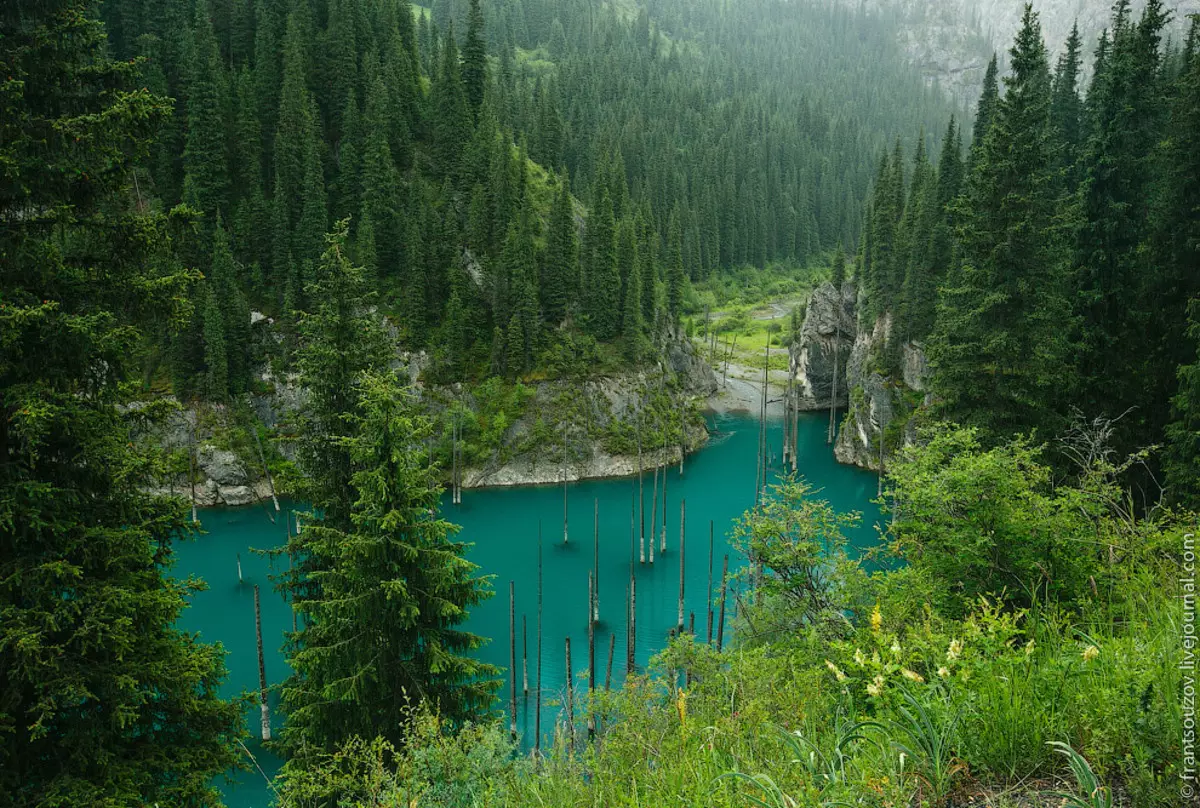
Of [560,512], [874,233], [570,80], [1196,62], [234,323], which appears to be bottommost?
[560,512]

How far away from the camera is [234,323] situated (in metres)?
73.9

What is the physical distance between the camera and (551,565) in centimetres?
5800

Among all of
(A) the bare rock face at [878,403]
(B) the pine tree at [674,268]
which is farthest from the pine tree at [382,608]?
(B) the pine tree at [674,268]

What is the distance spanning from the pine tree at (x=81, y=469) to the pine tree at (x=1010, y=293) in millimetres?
25765

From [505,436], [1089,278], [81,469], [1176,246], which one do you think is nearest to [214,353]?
[505,436]

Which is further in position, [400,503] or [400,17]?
[400,17]

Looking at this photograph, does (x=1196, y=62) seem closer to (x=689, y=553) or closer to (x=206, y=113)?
(x=689, y=553)

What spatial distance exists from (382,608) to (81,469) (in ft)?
27.7

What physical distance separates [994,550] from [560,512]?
194 ft

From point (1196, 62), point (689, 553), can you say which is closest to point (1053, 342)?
point (1196, 62)

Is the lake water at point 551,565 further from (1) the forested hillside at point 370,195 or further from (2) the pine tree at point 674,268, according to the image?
(2) the pine tree at point 674,268

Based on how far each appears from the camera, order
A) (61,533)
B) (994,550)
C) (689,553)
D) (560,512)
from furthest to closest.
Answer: (560,512) → (689,553) → (994,550) → (61,533)

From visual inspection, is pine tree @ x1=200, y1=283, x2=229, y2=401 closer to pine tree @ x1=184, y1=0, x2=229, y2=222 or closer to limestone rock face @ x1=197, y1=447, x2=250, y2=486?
limestone rock face @ x1=197, y1=447, x2=250, y2=486

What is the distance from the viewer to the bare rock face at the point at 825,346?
102562 millimetres
